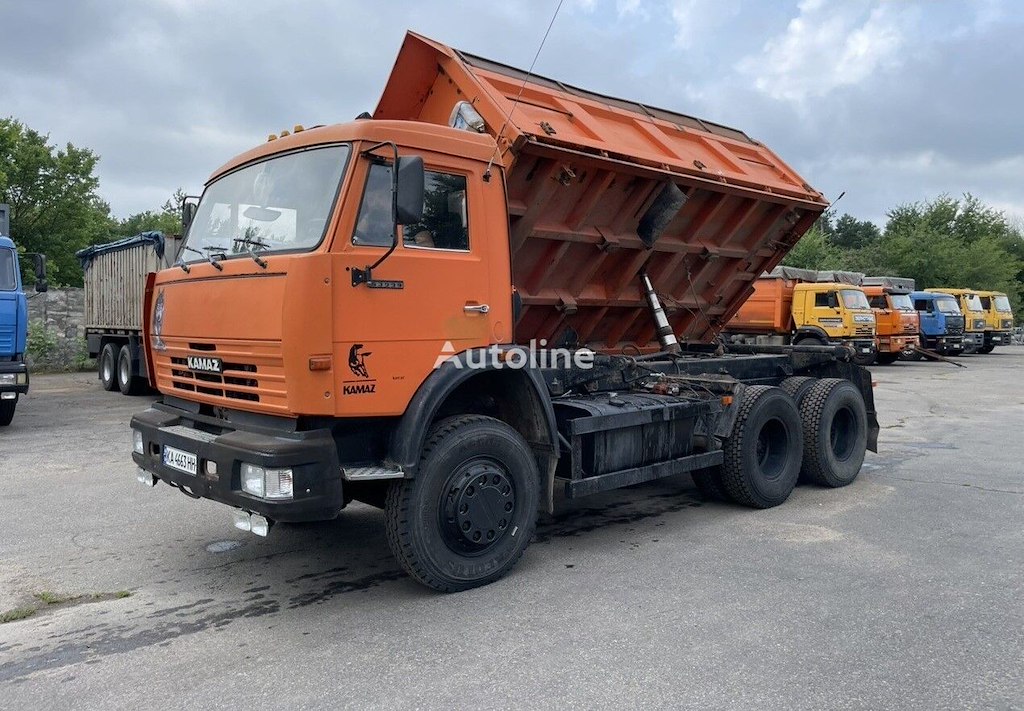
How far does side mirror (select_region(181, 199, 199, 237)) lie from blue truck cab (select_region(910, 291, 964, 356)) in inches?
1025

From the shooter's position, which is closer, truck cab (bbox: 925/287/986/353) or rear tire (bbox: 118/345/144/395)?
rear tire (bbox: 118/345/144/395)

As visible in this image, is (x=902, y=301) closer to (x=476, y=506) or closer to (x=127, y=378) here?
(x=127, y=378)

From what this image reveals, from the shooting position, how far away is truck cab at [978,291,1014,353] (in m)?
30.0

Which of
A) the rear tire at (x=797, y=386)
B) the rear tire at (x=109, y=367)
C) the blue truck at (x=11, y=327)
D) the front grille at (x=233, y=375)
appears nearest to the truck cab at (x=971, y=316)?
the rear tire at (x=797, y=386)

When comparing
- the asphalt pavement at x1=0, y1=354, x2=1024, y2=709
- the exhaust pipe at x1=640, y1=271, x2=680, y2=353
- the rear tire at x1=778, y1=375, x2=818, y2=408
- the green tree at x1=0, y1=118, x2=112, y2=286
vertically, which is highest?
the green tree at x1=0, y1=118, x2=112, y2=286

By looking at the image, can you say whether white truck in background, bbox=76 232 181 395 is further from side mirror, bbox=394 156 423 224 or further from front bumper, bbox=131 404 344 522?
side mirror, bbox=394 156 423 224

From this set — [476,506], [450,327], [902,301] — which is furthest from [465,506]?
[902,301]

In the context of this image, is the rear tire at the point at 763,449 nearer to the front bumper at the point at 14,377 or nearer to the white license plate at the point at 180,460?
the white license plate at the point at 180,460

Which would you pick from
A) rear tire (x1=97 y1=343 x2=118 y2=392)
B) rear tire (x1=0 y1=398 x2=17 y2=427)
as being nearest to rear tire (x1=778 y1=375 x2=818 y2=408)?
rear tire (x1=0 y1=398 x2=17 y2=427)

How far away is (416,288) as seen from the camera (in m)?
4.48

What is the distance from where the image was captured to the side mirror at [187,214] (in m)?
5.45

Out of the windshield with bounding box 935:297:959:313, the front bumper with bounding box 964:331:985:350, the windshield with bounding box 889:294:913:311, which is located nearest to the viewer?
the windshield with bounding box 889:294:913:311

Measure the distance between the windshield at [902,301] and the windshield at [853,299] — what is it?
7.83 feet

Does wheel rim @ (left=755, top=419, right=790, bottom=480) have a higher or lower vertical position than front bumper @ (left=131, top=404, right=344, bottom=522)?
lower
